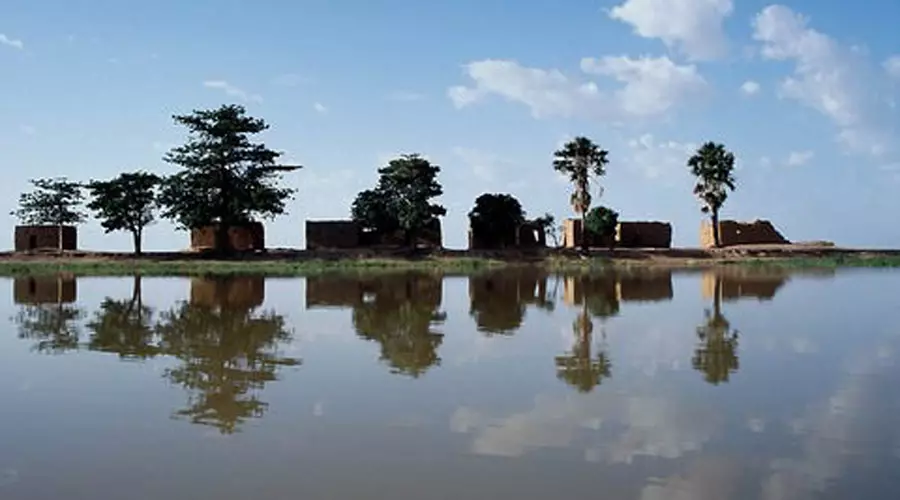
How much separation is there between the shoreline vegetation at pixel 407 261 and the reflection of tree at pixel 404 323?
14236 mm

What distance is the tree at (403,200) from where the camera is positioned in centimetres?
5156

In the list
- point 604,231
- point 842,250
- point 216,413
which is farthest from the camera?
point 842,250

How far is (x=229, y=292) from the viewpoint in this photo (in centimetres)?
2916

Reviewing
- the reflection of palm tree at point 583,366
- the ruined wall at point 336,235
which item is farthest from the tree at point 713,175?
the reflection of palm tree at point 583,366

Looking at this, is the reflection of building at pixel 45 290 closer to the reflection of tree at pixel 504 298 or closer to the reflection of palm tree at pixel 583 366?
the reflection of tree at pixel 504 298

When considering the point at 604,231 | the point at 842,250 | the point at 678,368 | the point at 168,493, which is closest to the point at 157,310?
the point at 678,368

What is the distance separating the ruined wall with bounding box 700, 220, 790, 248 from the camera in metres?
57.4

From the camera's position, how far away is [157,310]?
2250cm

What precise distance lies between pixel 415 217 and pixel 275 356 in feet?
122

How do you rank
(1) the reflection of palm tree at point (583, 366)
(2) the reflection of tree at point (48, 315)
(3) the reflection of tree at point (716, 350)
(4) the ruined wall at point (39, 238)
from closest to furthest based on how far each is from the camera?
(1) the reflection of palm tree at point (583, 366) < (3) the reflection of tree at point (716, 350) < (2) the reflection of tree at point (48, 315) < (4) the ruined wall at point (39, 238)

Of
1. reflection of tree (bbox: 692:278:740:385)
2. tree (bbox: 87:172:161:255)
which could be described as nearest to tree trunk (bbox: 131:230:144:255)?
tree (bbox: 87:172:161:255)

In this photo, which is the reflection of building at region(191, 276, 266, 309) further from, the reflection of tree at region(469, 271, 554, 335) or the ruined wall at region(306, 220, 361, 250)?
the ruined wall at region(306, 220, 361, 250)

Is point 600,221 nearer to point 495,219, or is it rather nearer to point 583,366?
point 495,219

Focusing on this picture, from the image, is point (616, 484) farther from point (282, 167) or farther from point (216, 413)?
point (282, 167)
